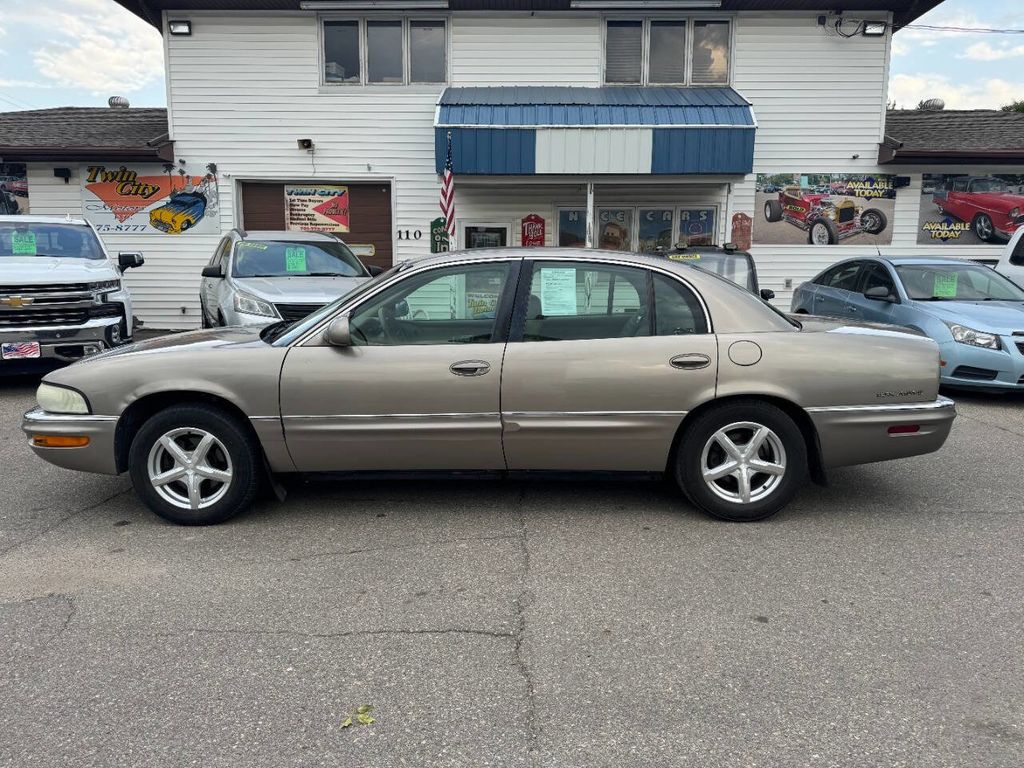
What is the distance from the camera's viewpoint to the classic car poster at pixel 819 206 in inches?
539

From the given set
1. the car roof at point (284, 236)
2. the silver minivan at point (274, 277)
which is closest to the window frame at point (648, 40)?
the car roof at point (284, 236)

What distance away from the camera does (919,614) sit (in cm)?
335

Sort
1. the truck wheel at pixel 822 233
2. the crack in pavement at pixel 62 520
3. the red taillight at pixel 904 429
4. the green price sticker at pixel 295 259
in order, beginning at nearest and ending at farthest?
the crack in pavement at pixel 62 520
the red taillight at pixel 904 429
the green price sticker at pixel 295 259
the truck wheel at pixel 822 233

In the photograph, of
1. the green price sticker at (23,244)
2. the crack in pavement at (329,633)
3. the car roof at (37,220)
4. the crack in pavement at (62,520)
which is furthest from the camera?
the car roof at (37,220)

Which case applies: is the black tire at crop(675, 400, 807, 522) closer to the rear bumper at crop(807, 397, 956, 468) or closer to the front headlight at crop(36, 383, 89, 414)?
the rear bumper at crop(807, 397, 956, 468)

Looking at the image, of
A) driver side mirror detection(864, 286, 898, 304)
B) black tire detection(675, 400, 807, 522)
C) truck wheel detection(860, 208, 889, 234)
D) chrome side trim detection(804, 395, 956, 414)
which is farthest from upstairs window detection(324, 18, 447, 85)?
chrome side trim detection(804, 395, 956, 414)

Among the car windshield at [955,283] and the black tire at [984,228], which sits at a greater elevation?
the black tire at [984,228]

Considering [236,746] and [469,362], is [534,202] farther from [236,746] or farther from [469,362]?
[236,746]

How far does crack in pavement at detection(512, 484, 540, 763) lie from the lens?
254 cm

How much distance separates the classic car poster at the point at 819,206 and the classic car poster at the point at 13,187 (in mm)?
12908

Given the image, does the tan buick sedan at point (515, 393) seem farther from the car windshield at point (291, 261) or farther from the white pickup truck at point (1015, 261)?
the white pickup truck at point (1015, 261)

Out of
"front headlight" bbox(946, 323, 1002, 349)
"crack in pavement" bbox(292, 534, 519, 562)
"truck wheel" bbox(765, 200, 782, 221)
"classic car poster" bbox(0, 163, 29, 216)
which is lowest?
"crack in pavement" bbox(292, 534, 519, 562)

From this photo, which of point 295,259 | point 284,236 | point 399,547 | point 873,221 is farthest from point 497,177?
point 399,547

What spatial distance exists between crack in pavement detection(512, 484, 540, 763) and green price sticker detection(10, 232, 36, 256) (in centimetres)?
747
